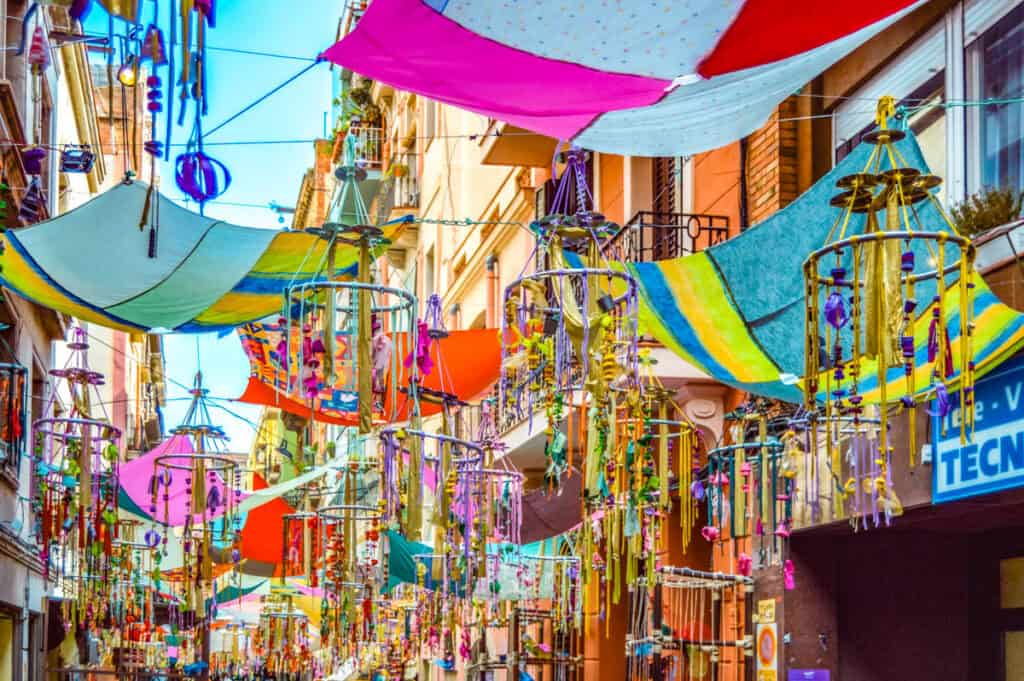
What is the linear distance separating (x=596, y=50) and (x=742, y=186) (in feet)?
20.7

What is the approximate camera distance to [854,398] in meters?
6.94

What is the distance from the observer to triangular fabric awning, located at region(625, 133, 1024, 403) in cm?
882

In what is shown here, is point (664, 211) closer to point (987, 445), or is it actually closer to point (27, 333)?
point (987, 445)

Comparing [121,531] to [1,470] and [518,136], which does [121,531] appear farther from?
[518,136]

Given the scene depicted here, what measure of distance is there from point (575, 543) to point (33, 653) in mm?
8104

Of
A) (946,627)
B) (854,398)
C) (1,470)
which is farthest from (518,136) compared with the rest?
(854,398)

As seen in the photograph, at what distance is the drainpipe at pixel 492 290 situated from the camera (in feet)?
73.9

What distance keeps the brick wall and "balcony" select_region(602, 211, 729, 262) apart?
0.64 metres

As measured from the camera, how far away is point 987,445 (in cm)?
811

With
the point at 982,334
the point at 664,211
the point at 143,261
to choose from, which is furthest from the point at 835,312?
the point at 664,211

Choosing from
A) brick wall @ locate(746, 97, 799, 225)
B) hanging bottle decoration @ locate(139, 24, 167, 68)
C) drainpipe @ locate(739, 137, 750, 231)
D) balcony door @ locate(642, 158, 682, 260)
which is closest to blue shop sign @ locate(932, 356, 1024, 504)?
brick wall @ locate(746, 97, 799, 225)

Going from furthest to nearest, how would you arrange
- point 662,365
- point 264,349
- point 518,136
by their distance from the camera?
point 518,136 → point 264,349 → point 662,365

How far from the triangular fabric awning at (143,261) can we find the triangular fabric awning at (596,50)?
10.3ft

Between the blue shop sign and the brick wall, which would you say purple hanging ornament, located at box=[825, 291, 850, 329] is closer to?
the blue shop sign
